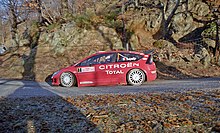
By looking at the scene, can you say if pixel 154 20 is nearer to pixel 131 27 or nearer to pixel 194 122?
pixel 131 27

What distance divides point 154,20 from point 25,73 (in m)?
11.9

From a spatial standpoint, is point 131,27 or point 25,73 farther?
point 131,27

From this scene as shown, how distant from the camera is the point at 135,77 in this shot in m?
10.3

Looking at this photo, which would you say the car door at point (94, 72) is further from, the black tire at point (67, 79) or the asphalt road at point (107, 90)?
the asphalt road at point (107, 90)

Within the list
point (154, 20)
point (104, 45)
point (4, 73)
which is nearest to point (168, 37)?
point (154, 20)

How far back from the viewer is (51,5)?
2417cm

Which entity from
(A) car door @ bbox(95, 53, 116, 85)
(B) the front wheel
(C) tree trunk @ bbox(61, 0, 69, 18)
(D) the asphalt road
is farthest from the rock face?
(D) the asphalt road

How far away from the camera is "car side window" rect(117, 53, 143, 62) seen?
10508 millimetres

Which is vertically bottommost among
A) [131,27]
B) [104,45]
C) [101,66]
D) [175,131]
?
[175,131]

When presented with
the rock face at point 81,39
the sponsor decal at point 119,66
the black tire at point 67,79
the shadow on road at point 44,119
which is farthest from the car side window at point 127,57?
the rock face at point 81,39

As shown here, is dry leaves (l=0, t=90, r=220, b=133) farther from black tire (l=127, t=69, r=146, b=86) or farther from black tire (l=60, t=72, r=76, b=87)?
black tire (l=60, t=72, r=76, b=87)

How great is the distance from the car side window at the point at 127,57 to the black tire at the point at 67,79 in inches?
82.6

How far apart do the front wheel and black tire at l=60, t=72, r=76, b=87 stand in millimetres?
2373

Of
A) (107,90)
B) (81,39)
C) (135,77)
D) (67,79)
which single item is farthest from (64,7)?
(107,90)
